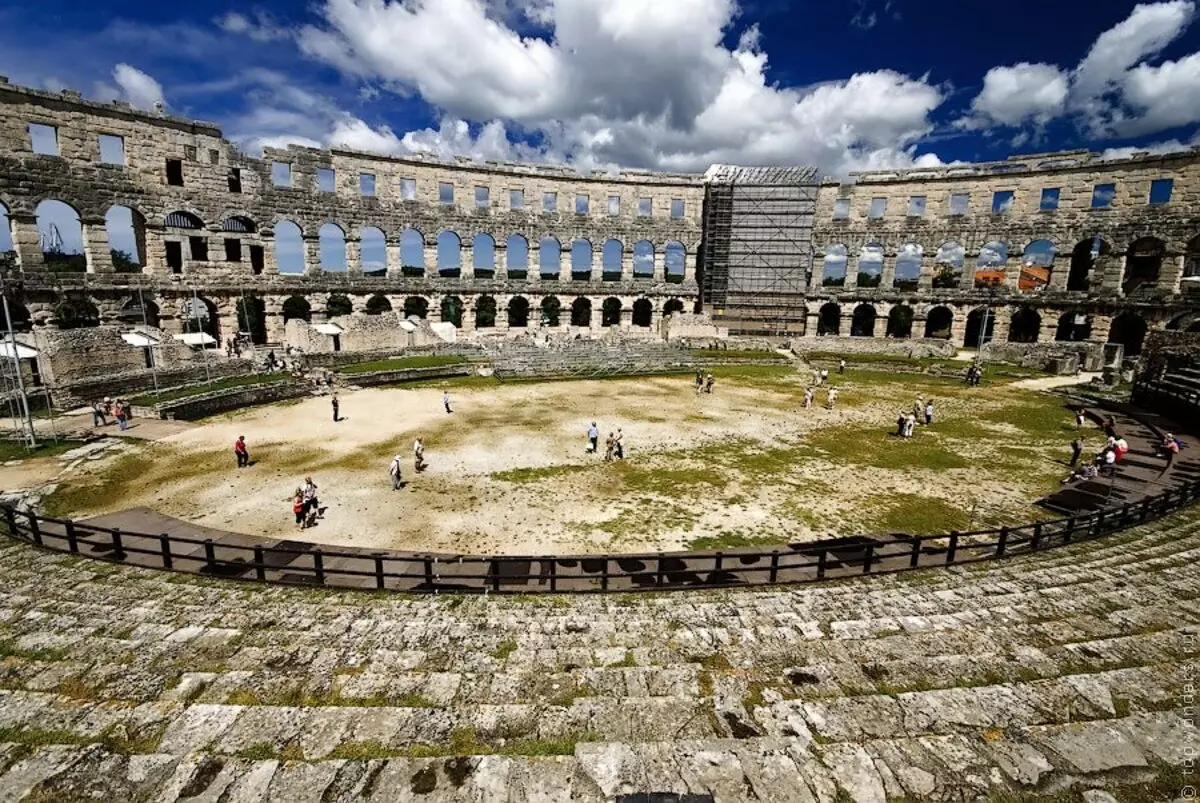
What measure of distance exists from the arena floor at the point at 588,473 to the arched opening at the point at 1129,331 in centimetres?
2858

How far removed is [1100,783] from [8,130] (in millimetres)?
52481

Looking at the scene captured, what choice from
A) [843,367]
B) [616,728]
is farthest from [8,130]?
[843,367]

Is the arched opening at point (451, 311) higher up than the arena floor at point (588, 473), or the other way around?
the arched opening at point (451, 311)

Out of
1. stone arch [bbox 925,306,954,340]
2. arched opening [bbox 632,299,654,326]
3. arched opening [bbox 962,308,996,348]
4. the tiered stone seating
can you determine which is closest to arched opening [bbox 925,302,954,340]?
stone arch [bbox 925,306,954,340]

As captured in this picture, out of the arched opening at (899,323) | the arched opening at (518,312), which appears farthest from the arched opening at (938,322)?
the arched opening at (518,312)

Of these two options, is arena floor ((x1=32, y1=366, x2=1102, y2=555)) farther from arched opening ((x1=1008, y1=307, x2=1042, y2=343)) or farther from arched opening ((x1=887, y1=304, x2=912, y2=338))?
arched opening ((x1=887, y1=304, x2=912, y2=338))

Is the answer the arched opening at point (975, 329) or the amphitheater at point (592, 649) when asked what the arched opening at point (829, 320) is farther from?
the amphitheater at point (592, 649)

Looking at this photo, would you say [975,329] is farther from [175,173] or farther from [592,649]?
[175,173]

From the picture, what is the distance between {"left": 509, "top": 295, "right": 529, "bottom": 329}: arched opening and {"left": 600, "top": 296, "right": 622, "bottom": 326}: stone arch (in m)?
8.48

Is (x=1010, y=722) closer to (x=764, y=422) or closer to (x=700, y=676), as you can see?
(x=700, y=676)

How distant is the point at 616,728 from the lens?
20.0 feet

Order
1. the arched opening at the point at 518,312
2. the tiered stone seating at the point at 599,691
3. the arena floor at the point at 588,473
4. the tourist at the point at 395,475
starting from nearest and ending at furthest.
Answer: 1. the tiered stone seating at the point at 599,691
2. the arena floor at the point at 588,473
3. the tourist at the point at 395,475
4. the arched opening at the point at 518,312

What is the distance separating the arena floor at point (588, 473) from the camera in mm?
14664

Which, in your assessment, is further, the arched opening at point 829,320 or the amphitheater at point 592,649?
the arched opening at point 829,320
